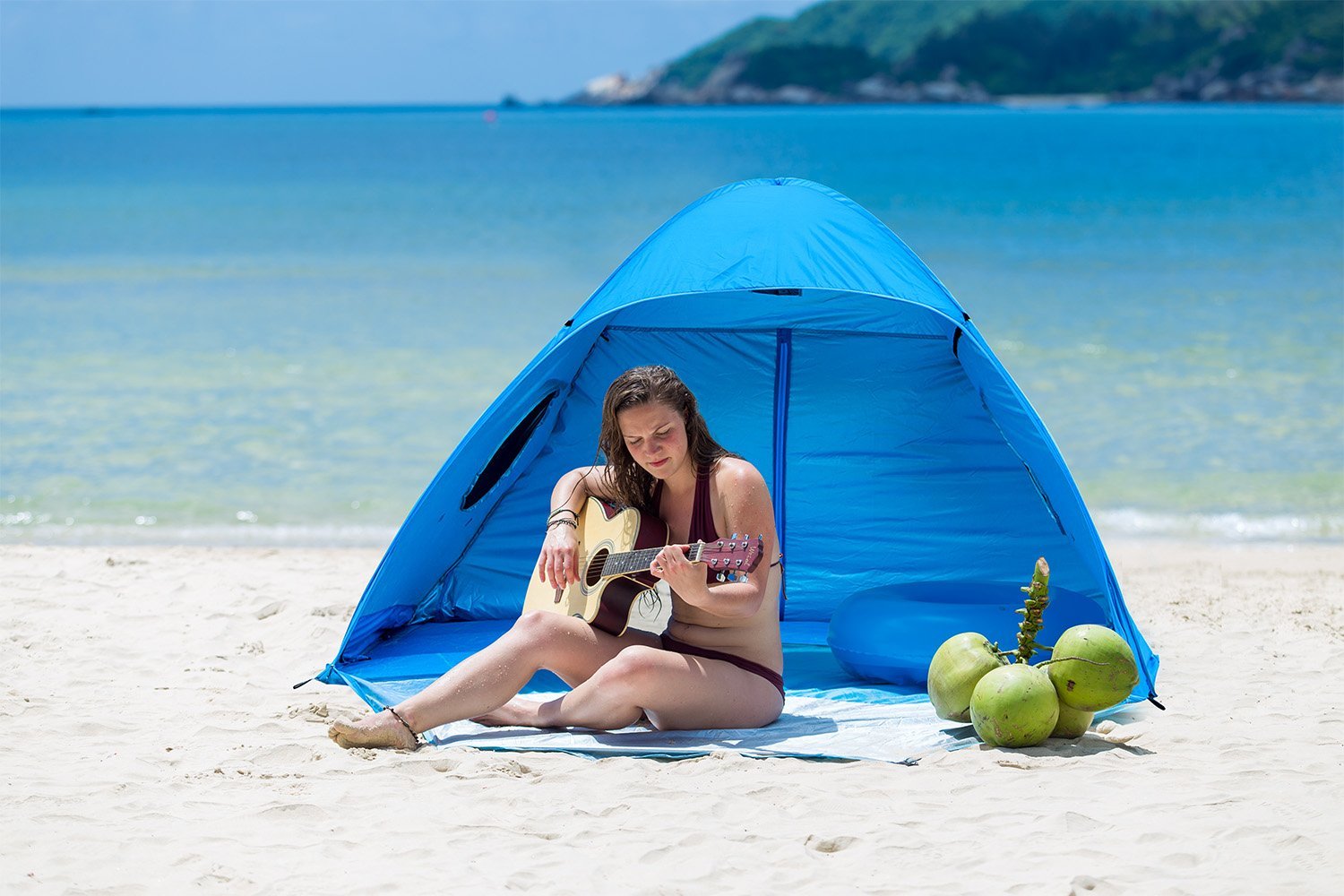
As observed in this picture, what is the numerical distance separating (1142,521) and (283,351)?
7446 millimetres

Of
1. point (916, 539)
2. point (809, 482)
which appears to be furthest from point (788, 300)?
point (916, 539)

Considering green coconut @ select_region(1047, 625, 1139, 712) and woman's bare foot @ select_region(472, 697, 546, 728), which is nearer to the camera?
green coconut @ select_region(1047, 625, 1139, 712)

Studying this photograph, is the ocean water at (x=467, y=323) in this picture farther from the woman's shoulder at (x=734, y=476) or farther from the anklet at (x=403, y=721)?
the woman's shoulder at (x=734, y=476)

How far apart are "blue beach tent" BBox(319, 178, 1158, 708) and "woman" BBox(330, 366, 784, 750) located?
0.49 m

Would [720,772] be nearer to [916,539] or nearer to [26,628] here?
[916,539]

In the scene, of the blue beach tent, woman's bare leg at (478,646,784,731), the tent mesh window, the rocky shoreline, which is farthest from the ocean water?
the rocky shoreline

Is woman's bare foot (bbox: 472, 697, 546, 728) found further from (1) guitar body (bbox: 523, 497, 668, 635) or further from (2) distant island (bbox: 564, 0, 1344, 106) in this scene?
(2) distant island (bbox: 564, 0, 1344, 106)

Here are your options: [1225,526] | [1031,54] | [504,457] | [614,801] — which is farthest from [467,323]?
[1031,54]

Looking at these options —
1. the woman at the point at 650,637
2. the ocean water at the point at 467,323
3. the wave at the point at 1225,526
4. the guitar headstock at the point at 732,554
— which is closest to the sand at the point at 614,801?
the woman at the point at 650,637

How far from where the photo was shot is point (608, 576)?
3.41 m

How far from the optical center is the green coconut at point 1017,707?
3.24 metres

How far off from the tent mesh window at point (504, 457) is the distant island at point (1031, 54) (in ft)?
281

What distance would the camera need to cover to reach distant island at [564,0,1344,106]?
268 feet

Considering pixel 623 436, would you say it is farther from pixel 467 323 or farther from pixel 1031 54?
pixel 1031 54
